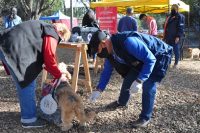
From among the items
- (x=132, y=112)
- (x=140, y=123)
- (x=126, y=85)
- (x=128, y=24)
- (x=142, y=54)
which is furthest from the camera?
(x=128, y=24)

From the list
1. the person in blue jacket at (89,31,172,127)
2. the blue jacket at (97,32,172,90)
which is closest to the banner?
the person in blue jacket at (89,31,172,127)

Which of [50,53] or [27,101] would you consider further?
[27,101]

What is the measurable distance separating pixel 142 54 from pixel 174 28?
638cm

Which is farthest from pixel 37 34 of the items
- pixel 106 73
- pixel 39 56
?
pixel 106 73

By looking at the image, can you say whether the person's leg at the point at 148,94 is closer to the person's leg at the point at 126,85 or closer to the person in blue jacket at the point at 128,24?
the person's leg at the point at 126,85

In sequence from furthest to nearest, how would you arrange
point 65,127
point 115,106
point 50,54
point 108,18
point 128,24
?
point 108,18
point 128,24
point 115,106
point 65,127
point 50,54

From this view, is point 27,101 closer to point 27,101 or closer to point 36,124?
point 27,101

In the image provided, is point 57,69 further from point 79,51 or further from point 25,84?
point 79,51

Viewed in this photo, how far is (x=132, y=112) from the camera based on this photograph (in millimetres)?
5707

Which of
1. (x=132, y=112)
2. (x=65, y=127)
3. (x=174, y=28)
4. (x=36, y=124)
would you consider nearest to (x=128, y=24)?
(x=174, y=28)

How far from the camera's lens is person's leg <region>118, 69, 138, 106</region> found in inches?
206

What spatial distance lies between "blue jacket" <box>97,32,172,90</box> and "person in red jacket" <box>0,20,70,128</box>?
756mm

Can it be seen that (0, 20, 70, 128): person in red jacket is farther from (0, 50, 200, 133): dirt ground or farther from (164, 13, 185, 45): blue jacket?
(164, 13, 185, 45): blue jacket

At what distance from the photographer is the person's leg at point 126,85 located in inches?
206
